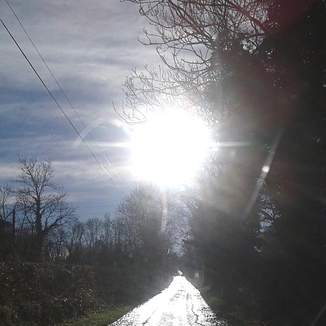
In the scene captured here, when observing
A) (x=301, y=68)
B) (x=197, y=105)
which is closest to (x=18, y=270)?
(x=197, y=105)

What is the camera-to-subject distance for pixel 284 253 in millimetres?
12039

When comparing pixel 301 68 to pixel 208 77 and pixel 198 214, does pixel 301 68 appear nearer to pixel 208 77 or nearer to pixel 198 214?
pixel 208 77

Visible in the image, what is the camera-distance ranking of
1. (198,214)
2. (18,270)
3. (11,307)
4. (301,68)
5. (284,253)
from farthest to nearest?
(198,214)
(18,270)
(11,307)
(284,253)
(301,68)

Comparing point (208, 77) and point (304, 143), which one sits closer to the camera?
point (304, 143)

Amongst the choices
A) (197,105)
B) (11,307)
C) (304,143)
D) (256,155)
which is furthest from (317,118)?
(11,307)

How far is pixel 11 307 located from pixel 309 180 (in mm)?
12205

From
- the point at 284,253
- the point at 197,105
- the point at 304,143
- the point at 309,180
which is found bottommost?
the point at 284,253

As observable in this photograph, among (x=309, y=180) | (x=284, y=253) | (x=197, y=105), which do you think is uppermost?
(x=197, y=105)

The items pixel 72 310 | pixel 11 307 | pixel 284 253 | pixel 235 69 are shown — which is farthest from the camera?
pixel 72 310

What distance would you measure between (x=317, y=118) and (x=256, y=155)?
7.58 ft

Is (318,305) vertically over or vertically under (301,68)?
under

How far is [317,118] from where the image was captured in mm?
10469

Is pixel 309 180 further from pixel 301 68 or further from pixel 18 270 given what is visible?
pixel 18 270

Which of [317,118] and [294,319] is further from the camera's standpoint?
[294,319]
